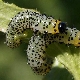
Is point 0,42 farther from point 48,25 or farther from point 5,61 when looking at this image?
point 48,25

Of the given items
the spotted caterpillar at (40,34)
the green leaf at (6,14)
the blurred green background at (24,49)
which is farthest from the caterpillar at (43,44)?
the blurred green background at (24,49)

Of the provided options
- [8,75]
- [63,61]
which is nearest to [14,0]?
[8,75]

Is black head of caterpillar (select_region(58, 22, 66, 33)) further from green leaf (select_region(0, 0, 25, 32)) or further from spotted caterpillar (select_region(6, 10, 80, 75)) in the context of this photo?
green leaf (select_region(0, 0, 25, 32))

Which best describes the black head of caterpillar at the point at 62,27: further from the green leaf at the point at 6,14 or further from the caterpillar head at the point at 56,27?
the green leaf at the point at 6,14

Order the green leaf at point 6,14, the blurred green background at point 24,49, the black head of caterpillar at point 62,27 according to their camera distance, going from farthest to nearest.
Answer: the blurred green background at point 24,49, the green leaf at point 6,14, the black head of caterpillar at point 62,27

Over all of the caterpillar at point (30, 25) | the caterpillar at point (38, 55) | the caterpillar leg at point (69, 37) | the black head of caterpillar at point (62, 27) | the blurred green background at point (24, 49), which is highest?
the blurred green background at point (24, 49)

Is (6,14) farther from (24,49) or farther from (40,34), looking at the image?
(24,49)

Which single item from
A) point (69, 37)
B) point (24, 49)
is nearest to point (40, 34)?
point (69, 37)

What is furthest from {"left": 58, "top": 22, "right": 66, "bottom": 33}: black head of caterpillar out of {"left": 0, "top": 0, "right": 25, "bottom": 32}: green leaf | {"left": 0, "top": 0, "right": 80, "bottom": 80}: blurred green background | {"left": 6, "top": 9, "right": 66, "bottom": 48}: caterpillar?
{"left": 0, "top": 0, "right": 80, "bottom": 80}: blurred green background
